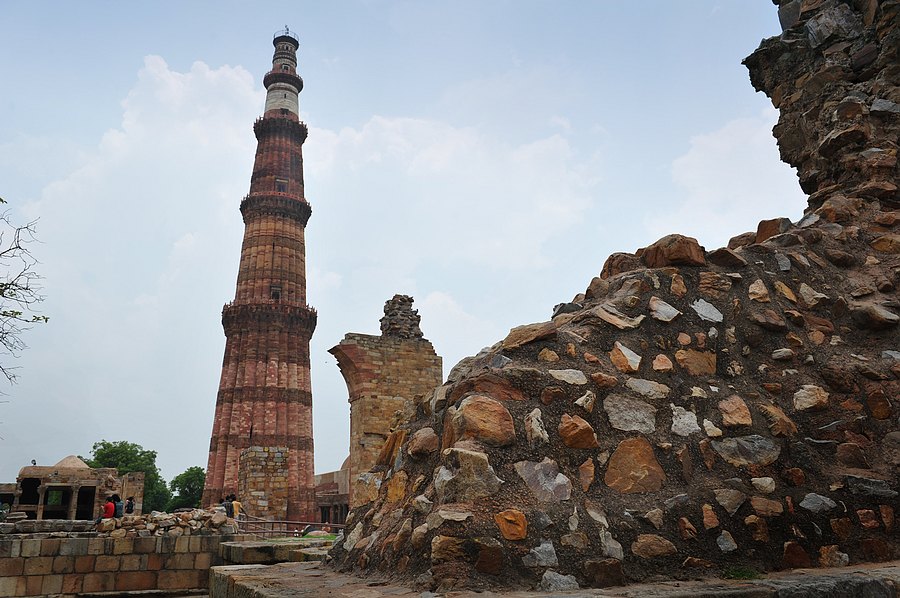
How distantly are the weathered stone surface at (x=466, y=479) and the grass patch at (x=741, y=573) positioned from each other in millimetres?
723

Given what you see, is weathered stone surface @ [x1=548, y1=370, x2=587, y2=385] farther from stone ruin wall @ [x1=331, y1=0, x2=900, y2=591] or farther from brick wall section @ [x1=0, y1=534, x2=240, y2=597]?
Result: brick wall section @ [x1=0, y1=534, x2=240, y2=597]

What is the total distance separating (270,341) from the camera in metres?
27.4

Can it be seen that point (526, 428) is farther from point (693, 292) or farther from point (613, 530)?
point (693, 292)

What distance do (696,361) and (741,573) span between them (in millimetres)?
791

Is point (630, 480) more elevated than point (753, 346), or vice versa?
A: point (753, 346)

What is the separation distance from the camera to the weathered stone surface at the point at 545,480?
2031 mm

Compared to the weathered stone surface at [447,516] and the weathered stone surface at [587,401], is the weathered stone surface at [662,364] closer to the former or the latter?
the weathered stone surface at [587,401]

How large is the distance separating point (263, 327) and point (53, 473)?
8975mm

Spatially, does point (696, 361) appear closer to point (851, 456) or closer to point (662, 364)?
point (662, 364)

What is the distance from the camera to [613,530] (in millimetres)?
1988

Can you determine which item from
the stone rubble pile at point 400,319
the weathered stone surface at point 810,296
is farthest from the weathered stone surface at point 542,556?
the stone rubble pile at point 400,319

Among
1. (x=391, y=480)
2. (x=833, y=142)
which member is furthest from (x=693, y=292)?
(x=833, y=142)

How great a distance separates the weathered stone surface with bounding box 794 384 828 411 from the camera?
245 centimetres

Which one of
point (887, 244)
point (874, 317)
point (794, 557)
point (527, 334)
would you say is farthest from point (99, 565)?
point (887, 244)
